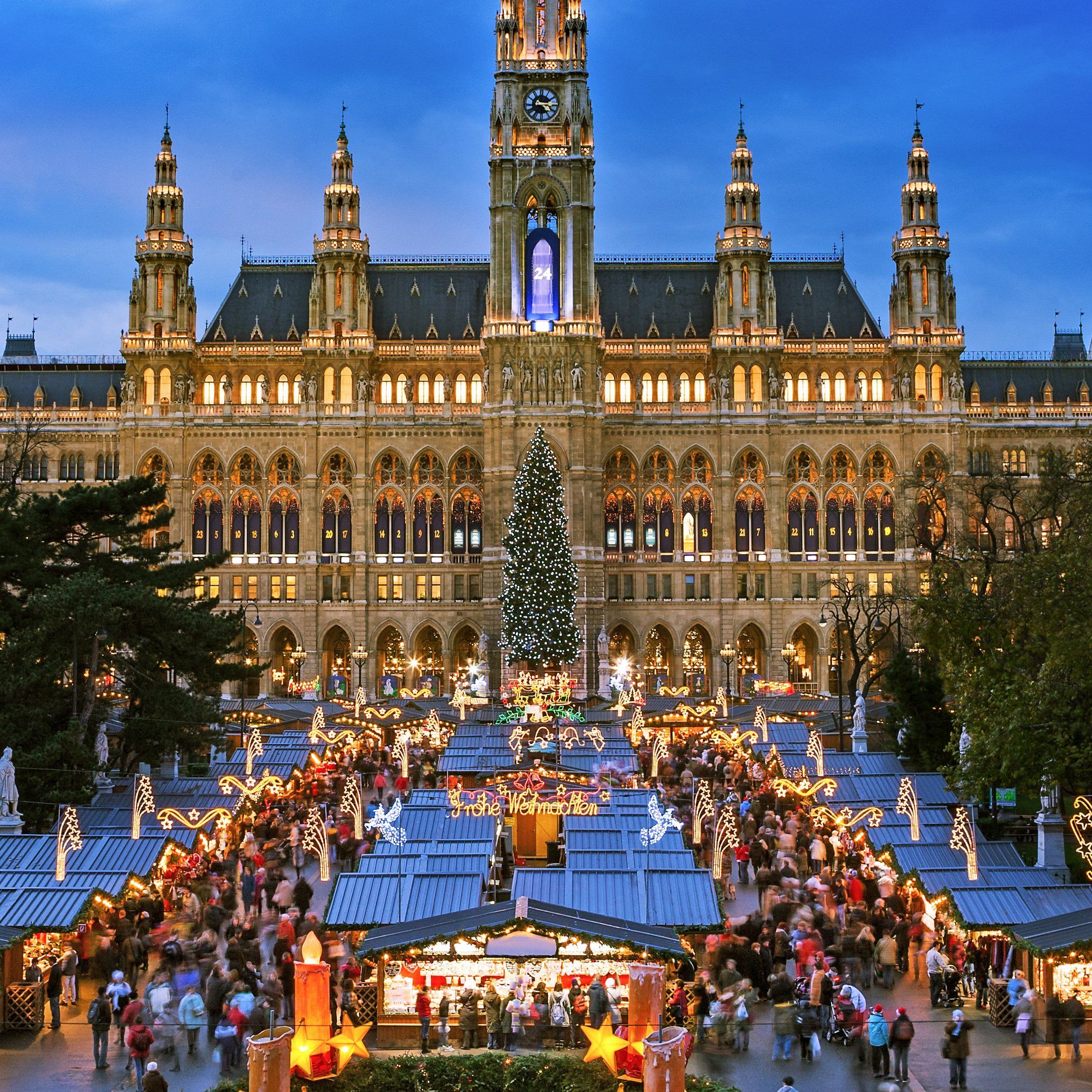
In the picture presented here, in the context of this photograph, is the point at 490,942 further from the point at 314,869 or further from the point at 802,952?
the point at 314,869

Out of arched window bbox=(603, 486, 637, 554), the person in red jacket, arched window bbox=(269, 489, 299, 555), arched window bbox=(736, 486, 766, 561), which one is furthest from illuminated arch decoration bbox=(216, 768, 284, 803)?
arched window bbox=(736, 486, 766, 561)

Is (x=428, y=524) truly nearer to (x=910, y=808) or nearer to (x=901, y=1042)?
(x=910, y=808)

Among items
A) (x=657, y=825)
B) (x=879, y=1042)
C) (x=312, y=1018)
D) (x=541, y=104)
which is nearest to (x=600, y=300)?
(x=541, y=104)

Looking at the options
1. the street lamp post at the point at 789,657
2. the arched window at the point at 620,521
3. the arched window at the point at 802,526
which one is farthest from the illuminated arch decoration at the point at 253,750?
the arched window at the point at 802,526

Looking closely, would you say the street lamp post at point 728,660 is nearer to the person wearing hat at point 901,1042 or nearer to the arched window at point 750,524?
the arched window at point 750,524

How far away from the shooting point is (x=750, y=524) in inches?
A: 3607

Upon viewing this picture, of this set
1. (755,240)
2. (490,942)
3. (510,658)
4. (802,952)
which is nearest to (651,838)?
(802,952)

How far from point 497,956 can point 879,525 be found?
231 feet

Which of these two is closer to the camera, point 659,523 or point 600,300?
point 659,523

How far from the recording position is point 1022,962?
1056 inches

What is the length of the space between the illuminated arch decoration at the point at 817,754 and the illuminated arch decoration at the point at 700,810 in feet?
13.7

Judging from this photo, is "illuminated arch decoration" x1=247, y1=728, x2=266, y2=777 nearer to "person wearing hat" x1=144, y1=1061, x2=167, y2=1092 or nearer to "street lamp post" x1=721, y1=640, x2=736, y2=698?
"person wearing hat" x1=144, y1=1061, x2=167, y2=1092

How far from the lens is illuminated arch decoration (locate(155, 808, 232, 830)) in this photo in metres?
33.5

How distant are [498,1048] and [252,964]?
5.34 meters
